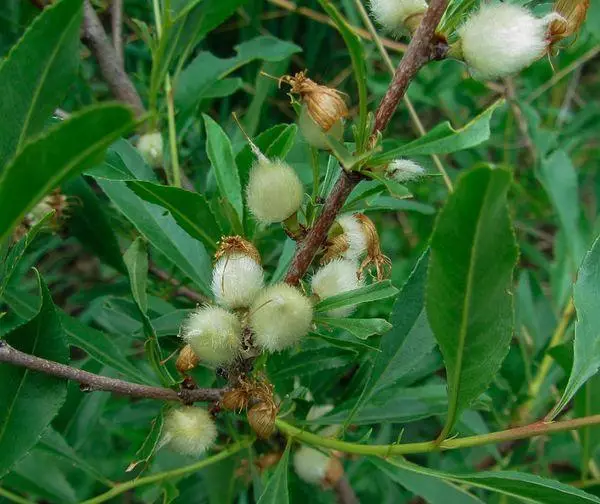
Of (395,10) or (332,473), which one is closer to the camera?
(395,10)

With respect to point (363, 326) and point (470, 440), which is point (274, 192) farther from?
point (470, 440)

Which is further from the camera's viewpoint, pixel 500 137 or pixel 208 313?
pixel 500 137

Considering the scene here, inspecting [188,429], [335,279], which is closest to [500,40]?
[335,279]

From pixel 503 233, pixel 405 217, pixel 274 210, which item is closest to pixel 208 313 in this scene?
pixel 274 210

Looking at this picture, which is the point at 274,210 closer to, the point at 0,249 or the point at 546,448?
Result: the point at 0,249

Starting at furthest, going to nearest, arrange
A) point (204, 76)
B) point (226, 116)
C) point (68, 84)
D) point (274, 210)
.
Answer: point (226, 116) → point (204, 76) → point (274, 210) → point (68, 84)
